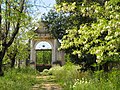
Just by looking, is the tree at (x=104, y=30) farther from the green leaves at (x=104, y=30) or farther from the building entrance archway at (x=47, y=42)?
the building entrance archway at (x=47, y=42)

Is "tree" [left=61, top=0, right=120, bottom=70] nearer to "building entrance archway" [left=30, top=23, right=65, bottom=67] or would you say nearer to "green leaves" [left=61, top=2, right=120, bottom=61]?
"green leaves" [left=61, top=2, right=120, bottom=61]

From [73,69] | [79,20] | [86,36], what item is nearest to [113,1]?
[86,36]

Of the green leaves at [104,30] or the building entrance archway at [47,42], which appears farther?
the building entrance archway at [47,42]

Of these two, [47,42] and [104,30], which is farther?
[47,42]

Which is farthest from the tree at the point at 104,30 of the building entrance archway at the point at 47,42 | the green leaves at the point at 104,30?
the building entrance archway at the point at 47,42

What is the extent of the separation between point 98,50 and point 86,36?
566mm

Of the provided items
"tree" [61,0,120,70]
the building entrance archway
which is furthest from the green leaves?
the building entrance archway

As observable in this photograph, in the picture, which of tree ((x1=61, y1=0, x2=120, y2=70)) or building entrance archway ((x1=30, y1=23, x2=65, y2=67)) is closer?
tree ((x1=61, y1=0, x2=120, y2=70))

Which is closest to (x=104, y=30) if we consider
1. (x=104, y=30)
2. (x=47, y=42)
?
(x=104, y=30)

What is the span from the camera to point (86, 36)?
569cm

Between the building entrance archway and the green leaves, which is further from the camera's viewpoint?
the building entrance archway

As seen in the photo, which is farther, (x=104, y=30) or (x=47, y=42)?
(x=47, y=42)

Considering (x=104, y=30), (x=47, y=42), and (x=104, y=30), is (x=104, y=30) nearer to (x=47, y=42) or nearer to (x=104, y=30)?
(x=104, y=30)

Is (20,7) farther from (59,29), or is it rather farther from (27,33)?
(27,33)
